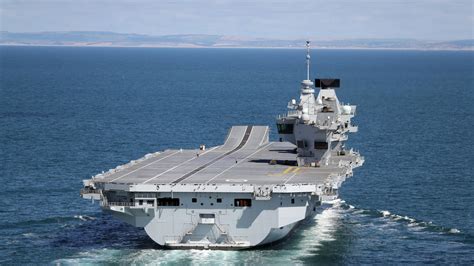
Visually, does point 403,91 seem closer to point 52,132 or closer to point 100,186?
point 52,132

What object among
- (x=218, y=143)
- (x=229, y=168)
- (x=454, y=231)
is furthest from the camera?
(x=218, y=143)

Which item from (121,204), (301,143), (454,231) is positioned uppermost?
(301,143)

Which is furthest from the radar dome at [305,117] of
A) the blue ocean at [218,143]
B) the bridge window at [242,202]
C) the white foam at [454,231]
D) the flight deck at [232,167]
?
the white foam at [454,231]

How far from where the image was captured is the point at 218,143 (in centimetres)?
8419

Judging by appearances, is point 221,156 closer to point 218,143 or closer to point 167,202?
point 167,202

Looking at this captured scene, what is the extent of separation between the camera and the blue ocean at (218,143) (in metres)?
46.7

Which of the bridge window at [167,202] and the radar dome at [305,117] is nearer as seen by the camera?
the bridge window at [167,202]

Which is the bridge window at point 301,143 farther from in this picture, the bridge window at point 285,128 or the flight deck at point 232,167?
the flight deck at point 232,167

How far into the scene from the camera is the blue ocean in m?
46.7

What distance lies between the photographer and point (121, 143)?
83.5m

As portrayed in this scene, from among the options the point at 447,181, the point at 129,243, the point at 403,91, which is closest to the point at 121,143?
the point at 447,181

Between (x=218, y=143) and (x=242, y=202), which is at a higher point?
(x=242, y=202)

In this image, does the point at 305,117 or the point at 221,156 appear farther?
the point at 221,156

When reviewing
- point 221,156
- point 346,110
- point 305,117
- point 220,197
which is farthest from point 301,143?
point 220,197
